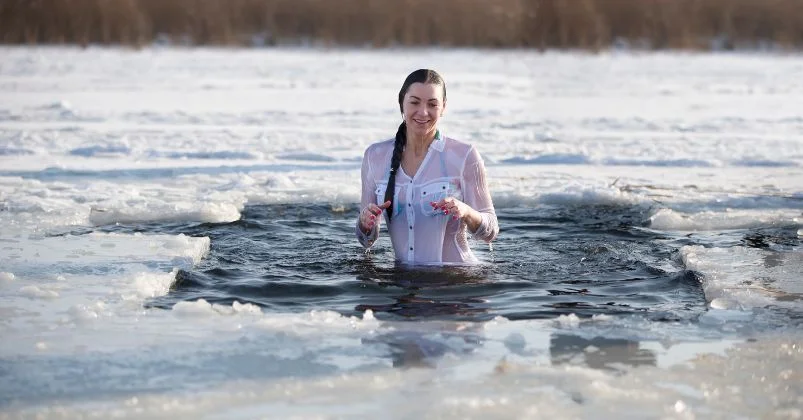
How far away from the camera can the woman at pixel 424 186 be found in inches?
213

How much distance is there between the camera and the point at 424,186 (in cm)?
557

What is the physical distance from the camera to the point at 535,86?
20375 millimetres

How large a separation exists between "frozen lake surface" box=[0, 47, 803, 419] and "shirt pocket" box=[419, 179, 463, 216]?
0.34 metres

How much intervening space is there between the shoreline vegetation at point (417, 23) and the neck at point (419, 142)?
24719 millimetres

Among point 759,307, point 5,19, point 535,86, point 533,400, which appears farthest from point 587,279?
point 5,19

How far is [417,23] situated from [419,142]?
28.6 m

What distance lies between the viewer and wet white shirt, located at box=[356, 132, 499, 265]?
5.55 m

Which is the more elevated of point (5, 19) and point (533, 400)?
point (5, 19)

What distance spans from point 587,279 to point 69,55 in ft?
71.2

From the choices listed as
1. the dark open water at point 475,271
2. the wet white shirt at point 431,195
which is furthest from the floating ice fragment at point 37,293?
the wet white shirt at point 431,195

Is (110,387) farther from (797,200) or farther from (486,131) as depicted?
(486,131)

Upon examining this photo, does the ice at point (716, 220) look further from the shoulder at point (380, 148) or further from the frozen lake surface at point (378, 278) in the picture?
the shoulder at point (380, 148)

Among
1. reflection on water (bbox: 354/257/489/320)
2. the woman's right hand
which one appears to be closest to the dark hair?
the woman's right hand

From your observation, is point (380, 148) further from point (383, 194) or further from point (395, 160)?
point (383, 194)
